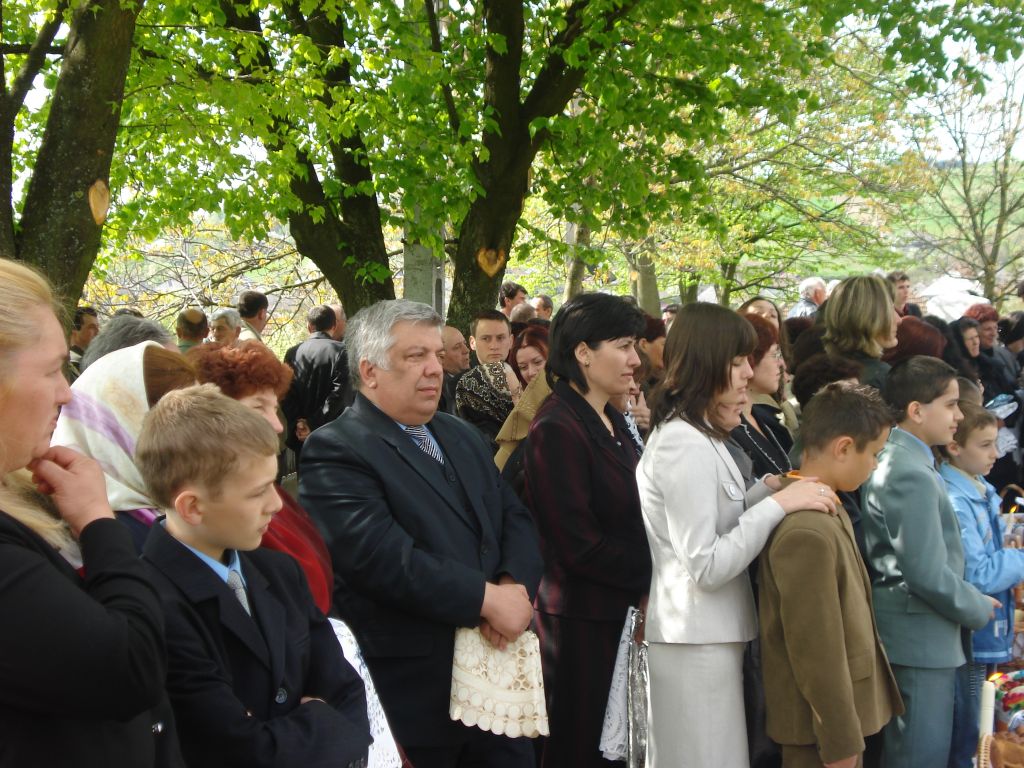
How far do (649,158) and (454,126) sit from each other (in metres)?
1.95

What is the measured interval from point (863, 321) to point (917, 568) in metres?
2.30

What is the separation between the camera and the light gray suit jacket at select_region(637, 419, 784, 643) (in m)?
3.19

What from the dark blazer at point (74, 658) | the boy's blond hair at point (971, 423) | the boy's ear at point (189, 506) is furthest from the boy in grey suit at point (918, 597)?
the dark blazer at point (74, 658)

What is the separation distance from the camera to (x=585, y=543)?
3643 millimetres

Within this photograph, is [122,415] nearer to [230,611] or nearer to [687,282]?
[230,611]

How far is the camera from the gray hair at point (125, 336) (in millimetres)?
3906

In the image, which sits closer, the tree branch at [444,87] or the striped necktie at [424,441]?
the striped necktie at [424,441]

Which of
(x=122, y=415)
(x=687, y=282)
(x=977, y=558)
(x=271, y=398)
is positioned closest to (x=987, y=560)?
(x=977, y=558)

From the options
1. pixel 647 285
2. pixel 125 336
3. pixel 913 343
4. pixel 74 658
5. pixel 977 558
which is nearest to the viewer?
pixel 74 658

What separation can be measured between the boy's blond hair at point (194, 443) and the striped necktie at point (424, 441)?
1126mm

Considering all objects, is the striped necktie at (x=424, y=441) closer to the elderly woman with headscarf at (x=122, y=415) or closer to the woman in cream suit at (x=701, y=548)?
the woman in cream suit at (x=701, y=548)

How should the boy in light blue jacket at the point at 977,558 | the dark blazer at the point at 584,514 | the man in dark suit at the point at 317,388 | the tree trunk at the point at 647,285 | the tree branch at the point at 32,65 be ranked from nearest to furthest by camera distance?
1. the dark blazer at the point at 584,514
2. the boy in light blue jacket at the point at 977,558
3. the tree branch at the point at 32,65
4. the man in dark suit at the point at 317,388
5. the tree trunk at the point at 647,285

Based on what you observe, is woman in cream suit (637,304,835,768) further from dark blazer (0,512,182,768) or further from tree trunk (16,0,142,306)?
tree trunk (16,0,142,306)

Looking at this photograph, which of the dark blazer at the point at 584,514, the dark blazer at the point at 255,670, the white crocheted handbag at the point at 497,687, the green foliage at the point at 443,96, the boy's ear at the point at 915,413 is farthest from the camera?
the green foliage at the point at 443,96
